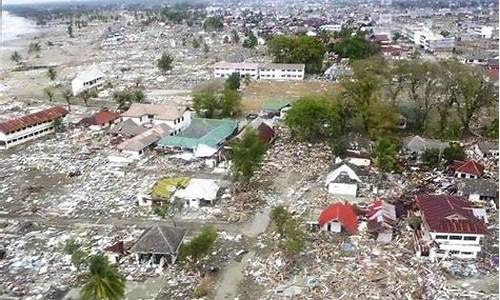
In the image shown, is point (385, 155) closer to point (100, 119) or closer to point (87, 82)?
point (100, 119)

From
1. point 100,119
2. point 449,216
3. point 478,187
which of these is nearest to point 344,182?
point 449,216

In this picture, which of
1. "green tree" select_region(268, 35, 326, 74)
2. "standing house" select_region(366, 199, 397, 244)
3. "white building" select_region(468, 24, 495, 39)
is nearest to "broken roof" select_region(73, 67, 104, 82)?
"green tree" select_region(268, 35, 326, 74)

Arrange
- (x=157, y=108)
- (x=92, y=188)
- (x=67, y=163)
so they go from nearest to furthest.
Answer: (x=92, y=188)
(x=67, y=163)
(x=157, y=108)

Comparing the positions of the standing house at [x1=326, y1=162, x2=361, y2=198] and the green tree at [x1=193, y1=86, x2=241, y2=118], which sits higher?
the green tree at [x1=193, y1=86, x2=241, y2=118]

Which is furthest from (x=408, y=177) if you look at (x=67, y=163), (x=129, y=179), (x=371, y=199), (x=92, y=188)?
(x=67, y=163)

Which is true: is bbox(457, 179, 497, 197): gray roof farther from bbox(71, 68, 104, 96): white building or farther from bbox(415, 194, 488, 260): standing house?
bbox(71, 68, 104, 96): white building

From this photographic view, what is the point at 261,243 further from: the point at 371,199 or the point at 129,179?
the point at 129,179

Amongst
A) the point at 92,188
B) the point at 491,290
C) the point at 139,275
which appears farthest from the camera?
the point at 92,188
